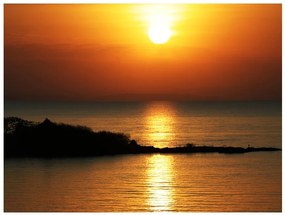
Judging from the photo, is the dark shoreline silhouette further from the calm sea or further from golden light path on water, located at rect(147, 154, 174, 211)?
golden light path on water, located at rect(147, 154, 174, 211)

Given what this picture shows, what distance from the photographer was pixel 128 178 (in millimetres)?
12461

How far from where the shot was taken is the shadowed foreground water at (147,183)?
30.1 ft

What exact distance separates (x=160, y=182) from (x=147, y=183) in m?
0.39

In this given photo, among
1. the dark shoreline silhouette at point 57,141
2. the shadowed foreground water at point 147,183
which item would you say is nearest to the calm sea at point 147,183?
the shadowed foreground water at point 147,183

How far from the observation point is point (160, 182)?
12.1 m

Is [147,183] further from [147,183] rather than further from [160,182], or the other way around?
[160,182]

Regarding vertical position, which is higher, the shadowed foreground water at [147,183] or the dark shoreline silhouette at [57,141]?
the dark shoreline silhouette at [57,141]

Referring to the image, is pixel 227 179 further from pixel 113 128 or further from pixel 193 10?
pixel 113 128

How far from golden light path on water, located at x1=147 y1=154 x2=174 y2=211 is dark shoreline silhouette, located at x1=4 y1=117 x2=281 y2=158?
2.47ft

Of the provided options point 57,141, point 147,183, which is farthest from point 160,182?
point 57,141

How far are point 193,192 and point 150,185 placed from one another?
38.5 inches

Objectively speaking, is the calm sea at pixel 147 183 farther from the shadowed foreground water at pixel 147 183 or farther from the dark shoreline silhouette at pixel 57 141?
the dark shoreline silhouette at pixel 57 141

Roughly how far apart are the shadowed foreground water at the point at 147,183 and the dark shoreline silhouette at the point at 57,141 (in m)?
0.33

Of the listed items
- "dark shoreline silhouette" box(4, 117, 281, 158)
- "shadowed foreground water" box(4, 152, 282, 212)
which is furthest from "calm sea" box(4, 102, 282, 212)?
"dark shoreline silhouette" box(4, 117, 281, 158)
